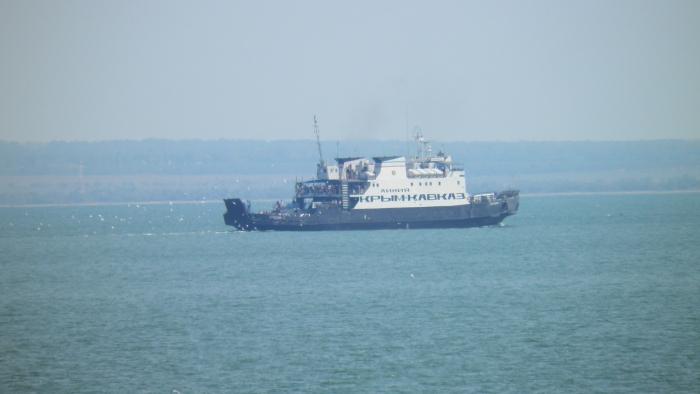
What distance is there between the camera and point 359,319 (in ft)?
139

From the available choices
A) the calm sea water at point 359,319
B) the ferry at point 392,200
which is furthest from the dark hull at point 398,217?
the calm sea water at point 359,319

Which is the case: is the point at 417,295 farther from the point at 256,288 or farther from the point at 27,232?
the point at 27,232

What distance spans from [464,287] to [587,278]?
281 inches

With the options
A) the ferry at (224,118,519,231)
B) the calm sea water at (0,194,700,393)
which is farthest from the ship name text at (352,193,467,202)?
the calm sea water at (0,194,700,393)

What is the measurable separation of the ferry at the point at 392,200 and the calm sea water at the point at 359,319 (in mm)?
8280

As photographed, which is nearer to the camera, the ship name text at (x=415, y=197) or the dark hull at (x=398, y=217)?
the ship name text at (x=415, y=197)

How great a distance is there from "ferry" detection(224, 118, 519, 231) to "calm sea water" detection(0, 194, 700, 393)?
27.2ft

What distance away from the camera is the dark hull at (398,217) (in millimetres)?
85688

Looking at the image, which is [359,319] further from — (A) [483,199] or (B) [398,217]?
(A) [483,199]

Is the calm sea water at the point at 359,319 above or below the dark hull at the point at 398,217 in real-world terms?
below

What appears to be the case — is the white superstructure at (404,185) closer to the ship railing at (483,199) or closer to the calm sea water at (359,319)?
the ship railing at (483,199)

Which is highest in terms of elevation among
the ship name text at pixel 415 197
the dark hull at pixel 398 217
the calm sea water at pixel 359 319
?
the ship name text at pixel 415 197

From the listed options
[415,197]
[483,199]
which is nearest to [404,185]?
[415,197]

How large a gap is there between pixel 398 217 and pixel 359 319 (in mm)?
44161
